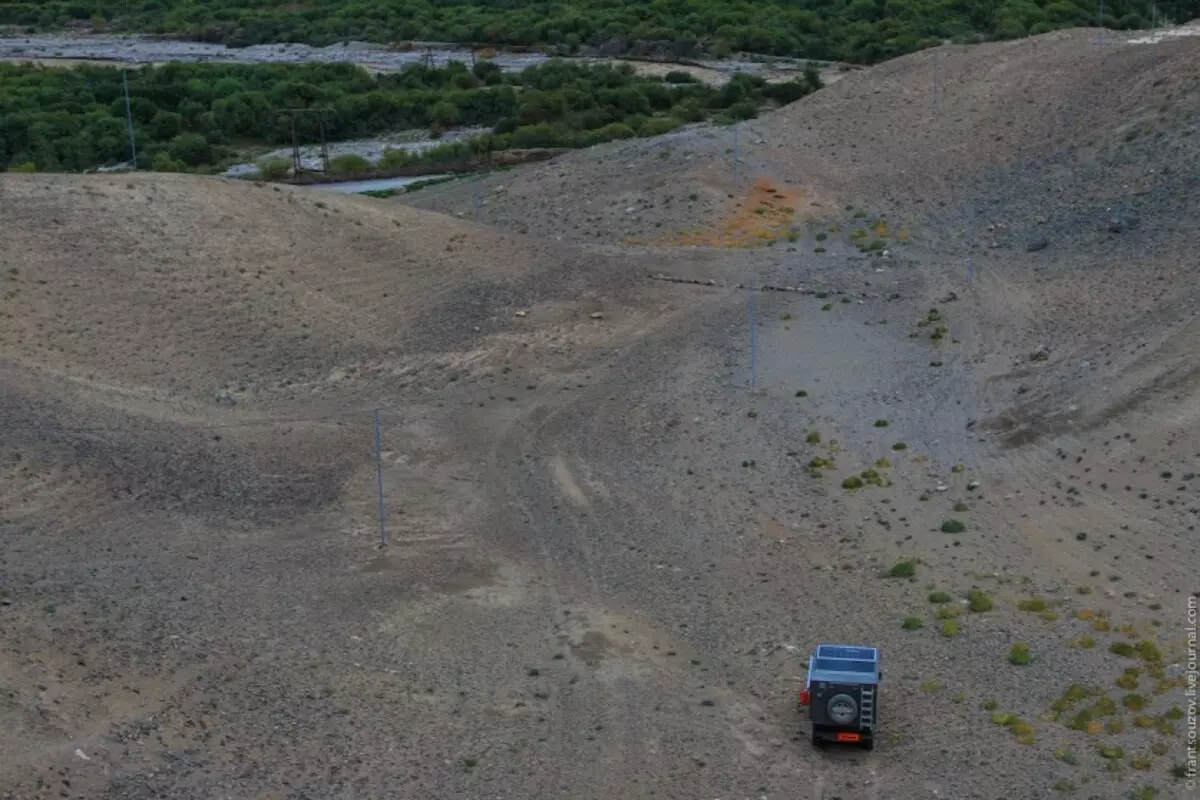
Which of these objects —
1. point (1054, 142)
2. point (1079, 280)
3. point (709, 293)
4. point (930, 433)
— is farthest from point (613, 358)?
point (1054, 142)

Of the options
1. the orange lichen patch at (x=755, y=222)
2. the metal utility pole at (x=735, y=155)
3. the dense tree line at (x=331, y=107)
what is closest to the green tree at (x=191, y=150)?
the dense tree line at (x=331, y=107)

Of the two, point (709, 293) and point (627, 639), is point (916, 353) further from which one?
point (627, 639)

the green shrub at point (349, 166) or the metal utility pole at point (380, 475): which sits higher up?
the metal utility pole at point (380, 475)

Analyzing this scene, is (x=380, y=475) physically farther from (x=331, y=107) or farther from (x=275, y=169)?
(x=331, y=107)

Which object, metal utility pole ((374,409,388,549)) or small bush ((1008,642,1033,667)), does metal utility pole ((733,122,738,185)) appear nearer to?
metal utility pole ((374,409,388,549))

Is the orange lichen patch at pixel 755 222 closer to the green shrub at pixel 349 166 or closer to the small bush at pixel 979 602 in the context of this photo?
the green shrub at pixel 349 166

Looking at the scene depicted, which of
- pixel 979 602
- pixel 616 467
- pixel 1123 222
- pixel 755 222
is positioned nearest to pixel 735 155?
pixel 755 222

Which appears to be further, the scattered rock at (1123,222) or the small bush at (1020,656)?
the scattered rock at (1123,222)
